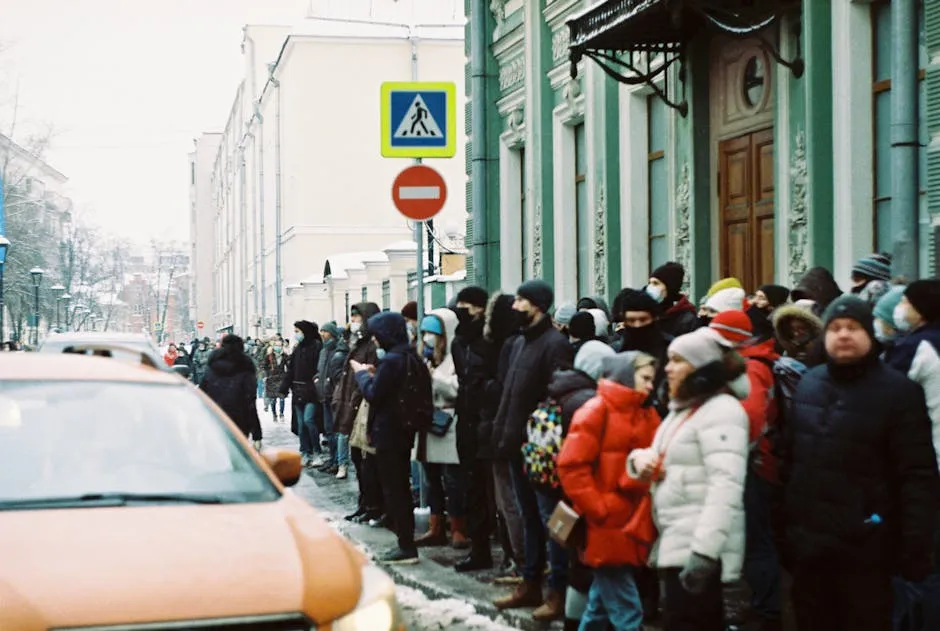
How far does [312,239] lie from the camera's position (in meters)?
53.2

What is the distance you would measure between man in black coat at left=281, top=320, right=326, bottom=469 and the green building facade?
8.25 ft

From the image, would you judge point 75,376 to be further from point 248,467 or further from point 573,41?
point 573,41

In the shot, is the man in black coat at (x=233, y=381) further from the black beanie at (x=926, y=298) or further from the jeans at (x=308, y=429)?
the black beanie at (x=926, y=298)

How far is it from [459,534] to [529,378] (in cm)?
329

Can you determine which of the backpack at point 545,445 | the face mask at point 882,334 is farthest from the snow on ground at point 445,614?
the face mask at point 882,334

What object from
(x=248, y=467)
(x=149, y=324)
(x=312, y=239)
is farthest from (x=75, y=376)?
(x=149, y=324)

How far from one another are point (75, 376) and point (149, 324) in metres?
118

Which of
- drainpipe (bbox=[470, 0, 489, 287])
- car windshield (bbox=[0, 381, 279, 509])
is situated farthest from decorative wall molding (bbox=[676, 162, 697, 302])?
car windshield (bbox=[0, 381, 279, 509])

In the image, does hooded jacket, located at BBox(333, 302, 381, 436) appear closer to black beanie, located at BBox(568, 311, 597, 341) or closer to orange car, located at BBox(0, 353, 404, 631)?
black beanie, located at BBox(568, 311, 597, 341)

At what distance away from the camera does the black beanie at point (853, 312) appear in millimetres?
5816

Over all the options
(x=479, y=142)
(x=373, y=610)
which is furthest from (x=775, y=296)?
(x=479, y=142)

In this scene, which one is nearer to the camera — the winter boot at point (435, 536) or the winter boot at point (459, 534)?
the winter boot at point (459, 534)

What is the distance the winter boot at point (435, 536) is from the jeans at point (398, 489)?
93 centimetres

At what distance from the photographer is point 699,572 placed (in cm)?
566
